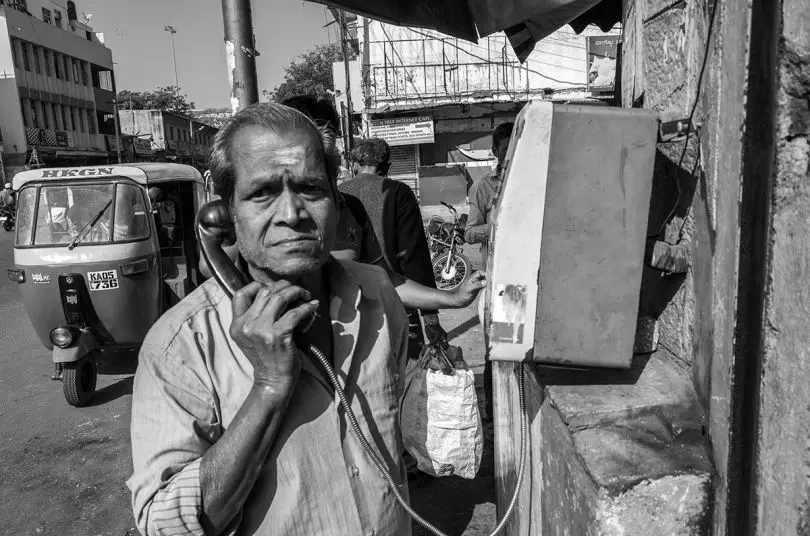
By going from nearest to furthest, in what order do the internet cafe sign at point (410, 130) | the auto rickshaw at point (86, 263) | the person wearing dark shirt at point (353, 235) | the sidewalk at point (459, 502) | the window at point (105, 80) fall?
the person wearing dark shirt at point (353, 235)
the sidewalk at point (459, 502)
the auto rickshaw at point (86, 263)
the internet cafe sign at point (410, 130)
the window at point (105, 80)

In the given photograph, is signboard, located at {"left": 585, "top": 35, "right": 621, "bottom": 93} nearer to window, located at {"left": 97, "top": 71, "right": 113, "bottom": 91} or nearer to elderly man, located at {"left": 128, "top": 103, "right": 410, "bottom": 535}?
elderly man, located at {"left": 128, "top": 103, "right": 410, "bottom": 535}

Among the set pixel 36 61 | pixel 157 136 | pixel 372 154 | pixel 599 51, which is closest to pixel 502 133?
pixel 372 154

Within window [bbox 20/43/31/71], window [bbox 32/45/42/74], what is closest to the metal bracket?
window [bbox 20/43/31/71]

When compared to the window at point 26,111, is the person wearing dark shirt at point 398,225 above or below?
below

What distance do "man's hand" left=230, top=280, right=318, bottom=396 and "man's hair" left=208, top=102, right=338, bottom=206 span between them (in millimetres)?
290

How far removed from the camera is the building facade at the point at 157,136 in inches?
1574

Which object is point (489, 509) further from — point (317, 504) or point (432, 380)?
point (317, 504)

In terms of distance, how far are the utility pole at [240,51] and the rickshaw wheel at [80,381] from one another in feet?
9.32

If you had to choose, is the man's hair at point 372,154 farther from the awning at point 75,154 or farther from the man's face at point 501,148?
the awning at point 75,154

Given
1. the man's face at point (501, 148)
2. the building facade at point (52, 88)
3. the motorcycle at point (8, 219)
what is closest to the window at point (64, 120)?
the building facade at point (52, 88)

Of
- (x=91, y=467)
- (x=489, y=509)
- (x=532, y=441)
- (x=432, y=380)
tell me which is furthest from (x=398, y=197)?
(x=91, y=467)

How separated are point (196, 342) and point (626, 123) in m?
0.97

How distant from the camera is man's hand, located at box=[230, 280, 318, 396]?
3.36ft

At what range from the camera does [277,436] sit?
3.68ft
